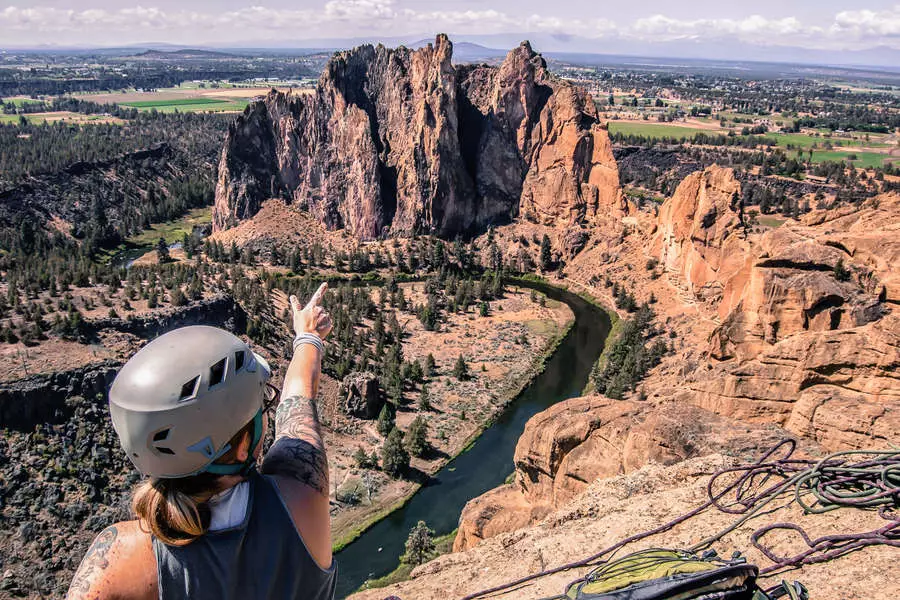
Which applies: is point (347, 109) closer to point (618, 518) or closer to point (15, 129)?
point (618, 518)

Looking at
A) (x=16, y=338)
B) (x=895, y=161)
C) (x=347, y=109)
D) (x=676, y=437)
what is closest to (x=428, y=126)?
(x=347, y=109)

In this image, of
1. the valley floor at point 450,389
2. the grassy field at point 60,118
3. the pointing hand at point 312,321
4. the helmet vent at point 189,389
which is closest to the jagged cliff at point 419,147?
the valley floor at point 450,389

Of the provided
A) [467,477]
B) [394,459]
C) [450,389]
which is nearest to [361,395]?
[394,459]

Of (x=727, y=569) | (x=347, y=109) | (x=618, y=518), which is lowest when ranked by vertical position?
(x=618, y=518)

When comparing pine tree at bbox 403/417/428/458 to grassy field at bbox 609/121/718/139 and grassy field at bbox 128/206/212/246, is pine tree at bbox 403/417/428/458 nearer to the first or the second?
grassy field at bbox 128/206/212/246

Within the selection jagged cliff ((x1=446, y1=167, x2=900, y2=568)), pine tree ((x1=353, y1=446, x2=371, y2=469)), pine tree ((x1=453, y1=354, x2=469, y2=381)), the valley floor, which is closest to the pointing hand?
jagged cliff ((x1=446, y1=167, x2=900, y2=568))

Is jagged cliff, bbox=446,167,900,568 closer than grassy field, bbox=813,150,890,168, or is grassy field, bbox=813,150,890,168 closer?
jagged cliff, bbox=446,167,900,568

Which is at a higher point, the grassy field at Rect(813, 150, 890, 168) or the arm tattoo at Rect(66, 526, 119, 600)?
the grassy field at Rect(813, 150, 890, 168)
